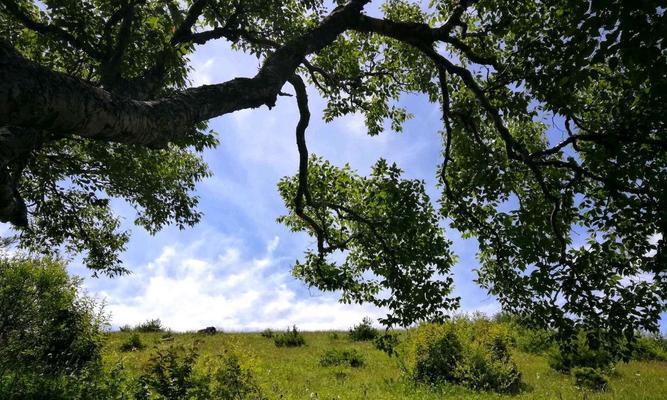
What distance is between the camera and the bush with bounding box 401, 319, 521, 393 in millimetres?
14875

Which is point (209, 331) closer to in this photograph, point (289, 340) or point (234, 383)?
point (289, 340)

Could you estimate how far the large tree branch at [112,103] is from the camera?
290cm

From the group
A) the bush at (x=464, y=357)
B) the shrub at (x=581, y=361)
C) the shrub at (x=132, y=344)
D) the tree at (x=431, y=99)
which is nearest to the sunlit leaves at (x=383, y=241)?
the tree at (x=431, y=99)

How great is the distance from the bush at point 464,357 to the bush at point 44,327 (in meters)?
11.0

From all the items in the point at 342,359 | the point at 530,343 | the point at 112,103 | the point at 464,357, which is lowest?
the point at 464,357

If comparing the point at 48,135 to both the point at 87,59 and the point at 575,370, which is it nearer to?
the point at 87,59

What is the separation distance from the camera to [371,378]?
52.1 feet

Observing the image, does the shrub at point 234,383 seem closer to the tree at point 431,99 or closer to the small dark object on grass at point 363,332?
the tree at point 431,99

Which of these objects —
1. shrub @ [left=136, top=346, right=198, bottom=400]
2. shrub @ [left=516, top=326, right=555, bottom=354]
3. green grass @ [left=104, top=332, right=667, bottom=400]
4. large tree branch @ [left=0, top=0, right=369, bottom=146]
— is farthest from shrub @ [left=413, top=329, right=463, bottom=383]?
large tree branch @ [left=0, top=0, right=369, bottom=146]

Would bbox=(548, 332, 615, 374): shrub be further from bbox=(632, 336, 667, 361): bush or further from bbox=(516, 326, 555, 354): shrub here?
bbox=(632, 336, 667, 361): bush

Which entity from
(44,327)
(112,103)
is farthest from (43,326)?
(112,103)

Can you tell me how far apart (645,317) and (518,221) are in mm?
2550

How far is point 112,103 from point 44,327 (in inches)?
564

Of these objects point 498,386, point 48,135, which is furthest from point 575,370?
point 48,135
